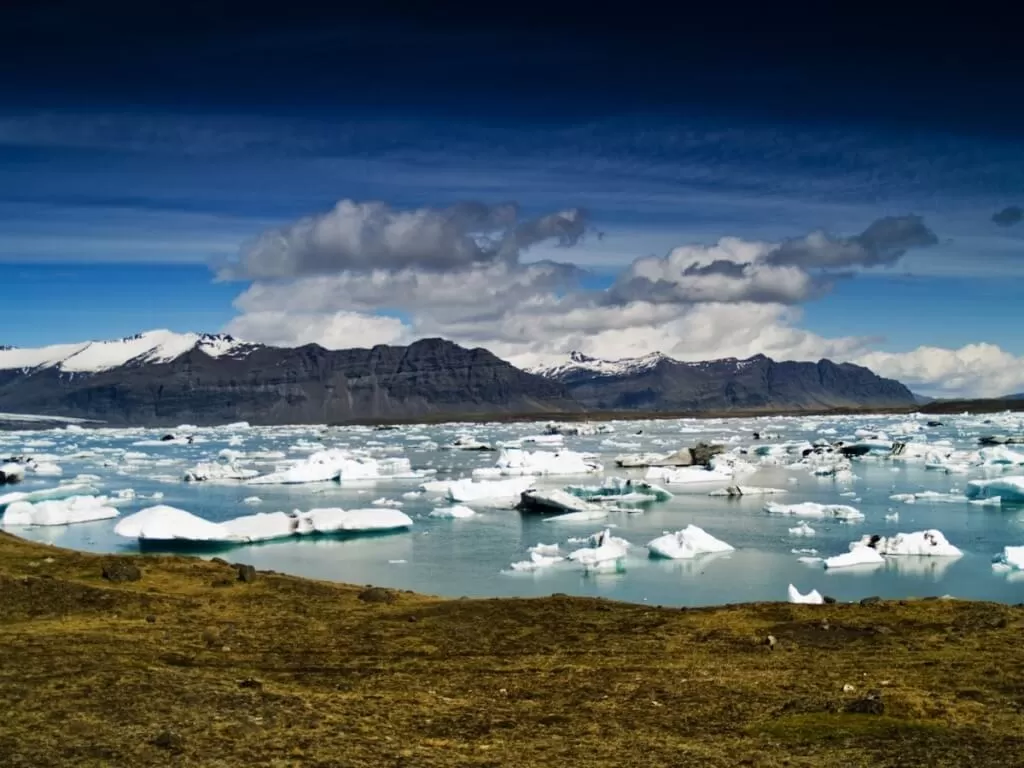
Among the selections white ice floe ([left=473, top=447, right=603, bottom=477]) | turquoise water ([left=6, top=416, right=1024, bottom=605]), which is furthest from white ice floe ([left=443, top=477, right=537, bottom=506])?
white ice floe ([left=473, top=447, right=603, bottom=477])

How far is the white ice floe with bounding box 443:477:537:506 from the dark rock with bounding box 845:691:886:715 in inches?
1046

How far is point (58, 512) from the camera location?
3134 centimetres

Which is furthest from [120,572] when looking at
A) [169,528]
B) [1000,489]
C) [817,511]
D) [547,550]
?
[1000,489]

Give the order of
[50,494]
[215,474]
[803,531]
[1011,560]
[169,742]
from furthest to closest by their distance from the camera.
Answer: [215,474] → [50,494] → [803,531] → [1011,560] → [169,742]

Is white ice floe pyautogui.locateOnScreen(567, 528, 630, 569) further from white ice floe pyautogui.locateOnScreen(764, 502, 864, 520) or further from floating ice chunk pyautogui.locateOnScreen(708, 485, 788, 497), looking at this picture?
floating ice chunk pyautogui.locateOnScreen(708, 485, 788, 497)

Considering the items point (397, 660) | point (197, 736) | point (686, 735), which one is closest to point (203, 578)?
point (397, 660)

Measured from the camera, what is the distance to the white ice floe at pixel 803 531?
2698 cm

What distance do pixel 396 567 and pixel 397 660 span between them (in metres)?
12.5

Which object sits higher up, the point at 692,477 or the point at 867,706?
the point at 867,706

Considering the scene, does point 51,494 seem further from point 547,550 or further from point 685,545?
point 685,545

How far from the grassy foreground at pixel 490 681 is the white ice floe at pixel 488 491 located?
2077 centimetres

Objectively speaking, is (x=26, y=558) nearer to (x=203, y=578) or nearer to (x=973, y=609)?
(x=203, y=578)

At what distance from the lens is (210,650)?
11070 millimetres

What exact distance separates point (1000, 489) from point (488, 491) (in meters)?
18.4
